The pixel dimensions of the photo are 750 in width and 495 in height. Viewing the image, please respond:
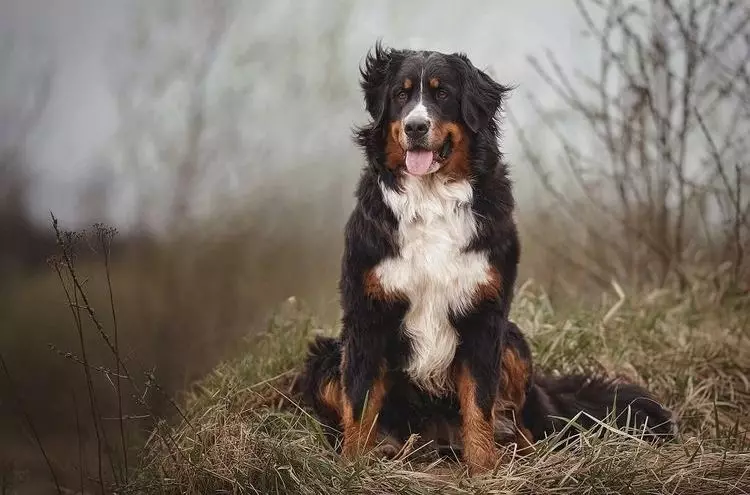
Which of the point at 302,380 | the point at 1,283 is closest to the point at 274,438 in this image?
the point at 302,380

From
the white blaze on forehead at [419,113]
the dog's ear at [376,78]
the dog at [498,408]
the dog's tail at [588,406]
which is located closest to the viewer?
the white blaze on forehead at [419,113]

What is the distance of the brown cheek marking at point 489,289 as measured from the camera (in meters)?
3.27

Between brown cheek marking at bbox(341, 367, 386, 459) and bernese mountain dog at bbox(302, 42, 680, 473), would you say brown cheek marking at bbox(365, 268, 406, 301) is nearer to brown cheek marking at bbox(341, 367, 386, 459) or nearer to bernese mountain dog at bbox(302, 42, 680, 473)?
bernese mountain dog at bbox(302, 42, 680, 473)

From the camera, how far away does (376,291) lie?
326 centimetres

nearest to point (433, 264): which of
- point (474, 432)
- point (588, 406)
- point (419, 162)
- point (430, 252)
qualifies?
point (430, 252)

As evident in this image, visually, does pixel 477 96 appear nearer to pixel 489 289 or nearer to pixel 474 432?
pixel 489 289

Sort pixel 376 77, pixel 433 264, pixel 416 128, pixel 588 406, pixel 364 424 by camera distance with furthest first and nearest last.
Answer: pixel 588 406
pixel 376 77
pixel 364 424
pixel 433 264
pixel 416 128

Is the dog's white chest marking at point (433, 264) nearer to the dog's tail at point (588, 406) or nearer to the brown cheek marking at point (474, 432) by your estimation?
the brown cheek marking at point (474, 432)

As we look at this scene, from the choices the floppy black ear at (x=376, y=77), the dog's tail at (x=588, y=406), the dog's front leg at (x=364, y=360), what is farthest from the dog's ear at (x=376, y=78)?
the dog's tail at (x=588, y=406)

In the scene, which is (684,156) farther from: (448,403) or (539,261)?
(448,403)

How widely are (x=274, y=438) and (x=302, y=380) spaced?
743mm

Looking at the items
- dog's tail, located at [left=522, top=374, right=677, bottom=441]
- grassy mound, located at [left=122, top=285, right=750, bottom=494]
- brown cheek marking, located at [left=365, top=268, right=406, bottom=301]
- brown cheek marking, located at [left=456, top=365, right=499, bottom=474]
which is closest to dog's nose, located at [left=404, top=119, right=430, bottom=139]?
brown cheek marking, located at [left=365, top=268, right=406, bottom=301]

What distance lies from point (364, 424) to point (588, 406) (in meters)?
1.12

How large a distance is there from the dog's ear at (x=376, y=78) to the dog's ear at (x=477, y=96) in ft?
0.97
